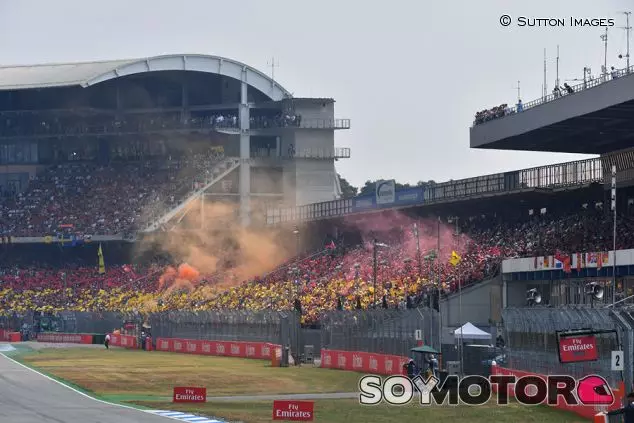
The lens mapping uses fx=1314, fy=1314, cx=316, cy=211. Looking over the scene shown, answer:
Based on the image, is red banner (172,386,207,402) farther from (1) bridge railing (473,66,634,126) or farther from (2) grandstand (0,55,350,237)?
(2) grandstand (0,55,350,237)

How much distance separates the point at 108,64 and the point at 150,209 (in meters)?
13.2

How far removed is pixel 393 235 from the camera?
94062 mm

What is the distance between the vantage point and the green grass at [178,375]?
52219 millimetres

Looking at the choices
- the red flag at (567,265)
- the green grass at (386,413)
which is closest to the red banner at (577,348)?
the green grass at (386,413)

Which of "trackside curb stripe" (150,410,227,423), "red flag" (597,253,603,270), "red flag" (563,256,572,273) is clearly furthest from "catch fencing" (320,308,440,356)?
"trackside curb stripe" (150,410,227,423)

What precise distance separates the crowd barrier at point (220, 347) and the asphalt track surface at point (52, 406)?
1791cm

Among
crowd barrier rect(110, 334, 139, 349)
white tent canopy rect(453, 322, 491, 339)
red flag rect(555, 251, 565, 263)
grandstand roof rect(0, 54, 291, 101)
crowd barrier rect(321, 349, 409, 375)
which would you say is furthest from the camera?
grandstand roof rect(0, 54, 291, 101)

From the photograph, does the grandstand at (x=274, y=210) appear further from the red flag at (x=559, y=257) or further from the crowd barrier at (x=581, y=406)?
the crowd barrier at (x=581, y=406)

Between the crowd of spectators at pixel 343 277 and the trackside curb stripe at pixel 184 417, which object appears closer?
the trackside curb stripe at pixel 184 417

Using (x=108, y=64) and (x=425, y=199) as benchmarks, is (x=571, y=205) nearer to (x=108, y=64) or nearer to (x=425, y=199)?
(x=425, y=199)

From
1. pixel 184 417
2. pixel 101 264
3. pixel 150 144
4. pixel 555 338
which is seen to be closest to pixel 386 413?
pixel 555 338

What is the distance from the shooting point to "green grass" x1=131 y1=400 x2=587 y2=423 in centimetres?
3881

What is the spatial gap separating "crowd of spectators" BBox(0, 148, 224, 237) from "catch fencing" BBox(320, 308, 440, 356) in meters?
47.9

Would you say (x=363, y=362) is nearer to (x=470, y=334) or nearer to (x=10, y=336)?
(x=470, y=334)
